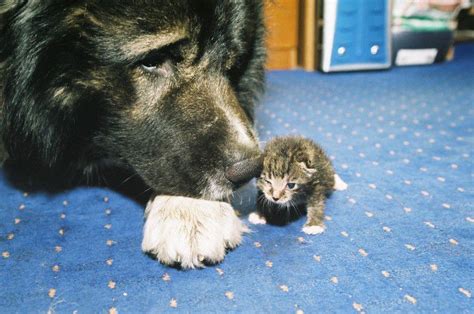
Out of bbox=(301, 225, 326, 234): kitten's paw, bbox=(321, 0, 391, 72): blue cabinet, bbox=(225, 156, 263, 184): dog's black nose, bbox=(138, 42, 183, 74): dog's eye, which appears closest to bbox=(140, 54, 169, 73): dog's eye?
bbox=(138, 42, 183, 74): dog's eye

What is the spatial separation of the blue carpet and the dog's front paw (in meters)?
→ 0.04

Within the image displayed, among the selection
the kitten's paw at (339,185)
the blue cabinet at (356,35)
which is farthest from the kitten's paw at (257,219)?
the blue cabinet at (356,35)

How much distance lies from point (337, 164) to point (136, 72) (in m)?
1.06

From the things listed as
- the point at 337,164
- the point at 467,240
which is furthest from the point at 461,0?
the point at 467,240

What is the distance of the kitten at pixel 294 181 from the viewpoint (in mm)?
1521

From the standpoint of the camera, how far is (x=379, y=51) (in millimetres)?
4242

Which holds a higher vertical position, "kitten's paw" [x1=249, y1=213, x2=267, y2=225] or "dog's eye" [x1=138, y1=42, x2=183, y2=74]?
"dog's eye" [x1=138, y1=42, x2=183, y2=74]

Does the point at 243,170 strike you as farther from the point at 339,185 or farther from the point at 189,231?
the point at 339,185

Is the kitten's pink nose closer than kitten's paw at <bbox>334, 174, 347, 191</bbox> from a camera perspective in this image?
Yes

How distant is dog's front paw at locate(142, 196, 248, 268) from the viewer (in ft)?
4.27

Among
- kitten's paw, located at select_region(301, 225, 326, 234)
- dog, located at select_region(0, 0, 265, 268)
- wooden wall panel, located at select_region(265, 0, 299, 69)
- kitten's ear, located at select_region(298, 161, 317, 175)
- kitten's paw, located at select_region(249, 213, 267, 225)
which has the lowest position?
wooden wall panel, located at select_region(265, 0, 299, 69)

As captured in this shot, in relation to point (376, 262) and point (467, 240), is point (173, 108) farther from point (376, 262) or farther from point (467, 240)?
point (467, 240)

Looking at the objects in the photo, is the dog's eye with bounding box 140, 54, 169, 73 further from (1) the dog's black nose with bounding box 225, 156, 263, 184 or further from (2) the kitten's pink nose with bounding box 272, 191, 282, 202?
(2) the kitten's pink nose with bounding box 272, 191, 282, 202

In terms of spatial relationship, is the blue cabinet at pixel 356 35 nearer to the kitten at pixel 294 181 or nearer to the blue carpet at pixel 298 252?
the blue carpet at pixel 298 252
